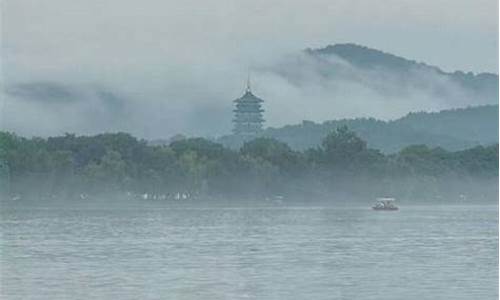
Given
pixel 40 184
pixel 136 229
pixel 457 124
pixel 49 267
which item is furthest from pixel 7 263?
pixel 457 124

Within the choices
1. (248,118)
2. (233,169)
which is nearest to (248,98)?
(248,118)

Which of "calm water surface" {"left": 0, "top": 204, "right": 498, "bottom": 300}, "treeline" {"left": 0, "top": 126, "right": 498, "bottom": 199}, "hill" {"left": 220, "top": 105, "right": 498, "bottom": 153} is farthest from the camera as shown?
"hill" {"left": 220, "top": 105, "right": 498, "bottom": 153}

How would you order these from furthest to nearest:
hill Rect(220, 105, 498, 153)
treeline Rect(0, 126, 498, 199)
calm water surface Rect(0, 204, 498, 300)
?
hill Rect(220, 105, 498, 153) → treeline Rect(0, 126, 498, 199) → calm water surface Rect(0, 204, 498, 300)

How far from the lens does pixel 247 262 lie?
2422 cm

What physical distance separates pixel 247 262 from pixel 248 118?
102 m

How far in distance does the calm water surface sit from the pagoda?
85397mm

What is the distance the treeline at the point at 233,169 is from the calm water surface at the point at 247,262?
2510 cm

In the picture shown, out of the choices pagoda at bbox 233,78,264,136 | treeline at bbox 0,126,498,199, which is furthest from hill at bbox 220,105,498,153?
treeline at bbox 0,126,498,199

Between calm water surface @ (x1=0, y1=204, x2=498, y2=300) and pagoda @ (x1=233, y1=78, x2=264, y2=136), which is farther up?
pagoda @ (x1=233, y1=78, x2=264, y2=136)

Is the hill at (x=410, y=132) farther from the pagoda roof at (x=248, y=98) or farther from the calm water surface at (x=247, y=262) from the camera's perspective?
the calm water surface at (x=247, y=262)

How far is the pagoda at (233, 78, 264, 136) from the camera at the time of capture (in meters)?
126

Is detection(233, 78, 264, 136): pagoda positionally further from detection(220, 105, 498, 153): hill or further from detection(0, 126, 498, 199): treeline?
detection(0, 126, 498, 199): treeline

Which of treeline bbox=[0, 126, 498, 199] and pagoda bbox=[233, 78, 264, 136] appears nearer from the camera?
treeline bbox=[0, 126, 498, 199]

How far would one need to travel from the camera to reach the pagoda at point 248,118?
126 m
